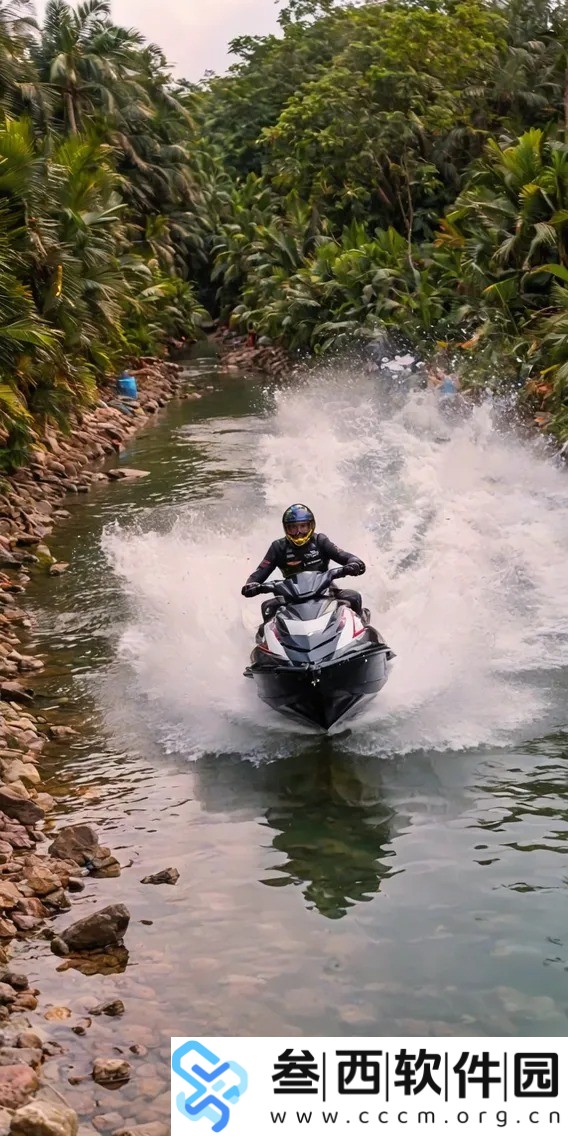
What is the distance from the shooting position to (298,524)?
10.7m

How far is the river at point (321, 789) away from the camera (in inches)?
255

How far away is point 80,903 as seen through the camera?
764cm

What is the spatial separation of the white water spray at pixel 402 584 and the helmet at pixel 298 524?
1288 mm

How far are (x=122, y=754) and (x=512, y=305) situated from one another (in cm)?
1641

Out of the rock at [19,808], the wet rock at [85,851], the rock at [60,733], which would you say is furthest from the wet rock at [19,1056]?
the rock at [60,733]

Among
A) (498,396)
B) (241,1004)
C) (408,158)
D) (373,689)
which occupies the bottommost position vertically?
(241,1004)

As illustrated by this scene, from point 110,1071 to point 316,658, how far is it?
411 centimetres

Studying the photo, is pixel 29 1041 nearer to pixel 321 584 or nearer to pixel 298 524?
pixel 321 584

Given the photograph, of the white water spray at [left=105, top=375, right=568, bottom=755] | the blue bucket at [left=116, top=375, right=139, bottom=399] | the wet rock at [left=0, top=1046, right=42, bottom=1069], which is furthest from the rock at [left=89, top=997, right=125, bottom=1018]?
the blue bucket at [left=116, top=375, right=139, bottom=399]

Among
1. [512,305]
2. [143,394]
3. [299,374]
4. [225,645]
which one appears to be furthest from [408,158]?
[225,645]

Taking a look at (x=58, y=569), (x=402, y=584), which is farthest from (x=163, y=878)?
(x=58, y=569)

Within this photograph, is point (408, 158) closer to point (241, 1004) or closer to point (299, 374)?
point (299, 374)

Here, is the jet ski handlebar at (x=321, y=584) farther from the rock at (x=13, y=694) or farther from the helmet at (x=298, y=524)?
the rock at (x=13, y=694)

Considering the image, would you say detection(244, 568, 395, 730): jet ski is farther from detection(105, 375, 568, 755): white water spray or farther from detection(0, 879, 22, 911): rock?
detection(0, 879, 22, 911): rock
